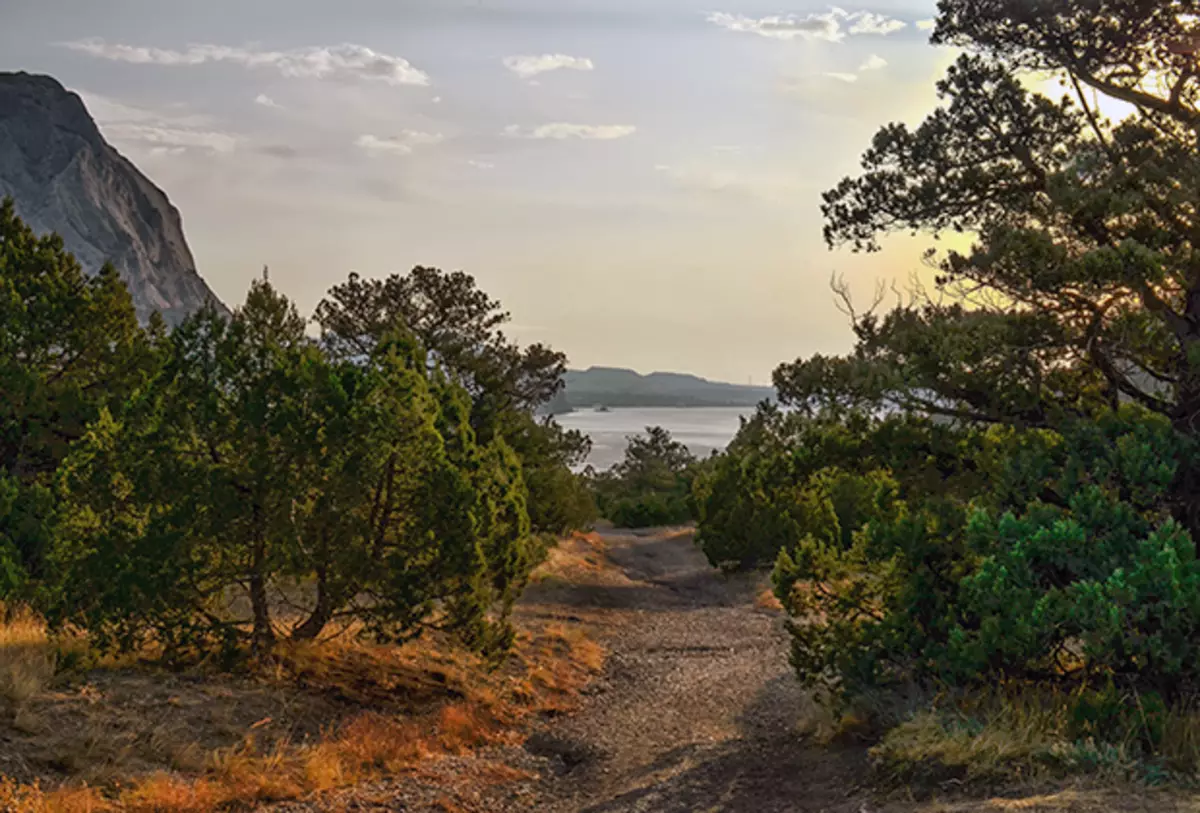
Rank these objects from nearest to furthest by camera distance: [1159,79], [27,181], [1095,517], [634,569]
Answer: [1095,517]
[1159,79]
[634,569]
[27,181]

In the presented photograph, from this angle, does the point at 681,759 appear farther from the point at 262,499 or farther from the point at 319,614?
the point at 262,499

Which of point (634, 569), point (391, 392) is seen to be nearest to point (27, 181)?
point (634, 569)

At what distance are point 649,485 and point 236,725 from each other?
6383cm

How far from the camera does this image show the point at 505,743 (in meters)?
11.0

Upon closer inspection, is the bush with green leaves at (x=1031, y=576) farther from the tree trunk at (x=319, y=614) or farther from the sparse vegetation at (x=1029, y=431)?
the tree trunk at (x=319, y=614)

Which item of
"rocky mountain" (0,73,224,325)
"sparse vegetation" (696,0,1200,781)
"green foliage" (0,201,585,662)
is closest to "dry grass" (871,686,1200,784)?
"sparse vegetation" (696,0,1200,781)

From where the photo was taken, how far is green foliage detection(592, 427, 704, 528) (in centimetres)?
5569

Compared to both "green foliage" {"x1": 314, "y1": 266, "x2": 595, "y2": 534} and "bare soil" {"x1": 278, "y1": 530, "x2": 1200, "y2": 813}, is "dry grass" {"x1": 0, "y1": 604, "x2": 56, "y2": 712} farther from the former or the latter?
"green foliage" {"x1": 314, "y1": 266, "x2": 595, "y2": 534}

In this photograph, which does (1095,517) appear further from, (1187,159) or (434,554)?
(434,554)

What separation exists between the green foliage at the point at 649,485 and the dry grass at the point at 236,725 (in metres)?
42.8

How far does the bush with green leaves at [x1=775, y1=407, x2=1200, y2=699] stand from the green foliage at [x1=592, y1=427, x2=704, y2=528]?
149 ft

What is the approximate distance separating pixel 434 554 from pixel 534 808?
3313mm

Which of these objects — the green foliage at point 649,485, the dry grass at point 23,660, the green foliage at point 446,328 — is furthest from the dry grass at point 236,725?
the green foliage at point 649,485

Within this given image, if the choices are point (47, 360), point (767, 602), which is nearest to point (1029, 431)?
point (47, 360)
